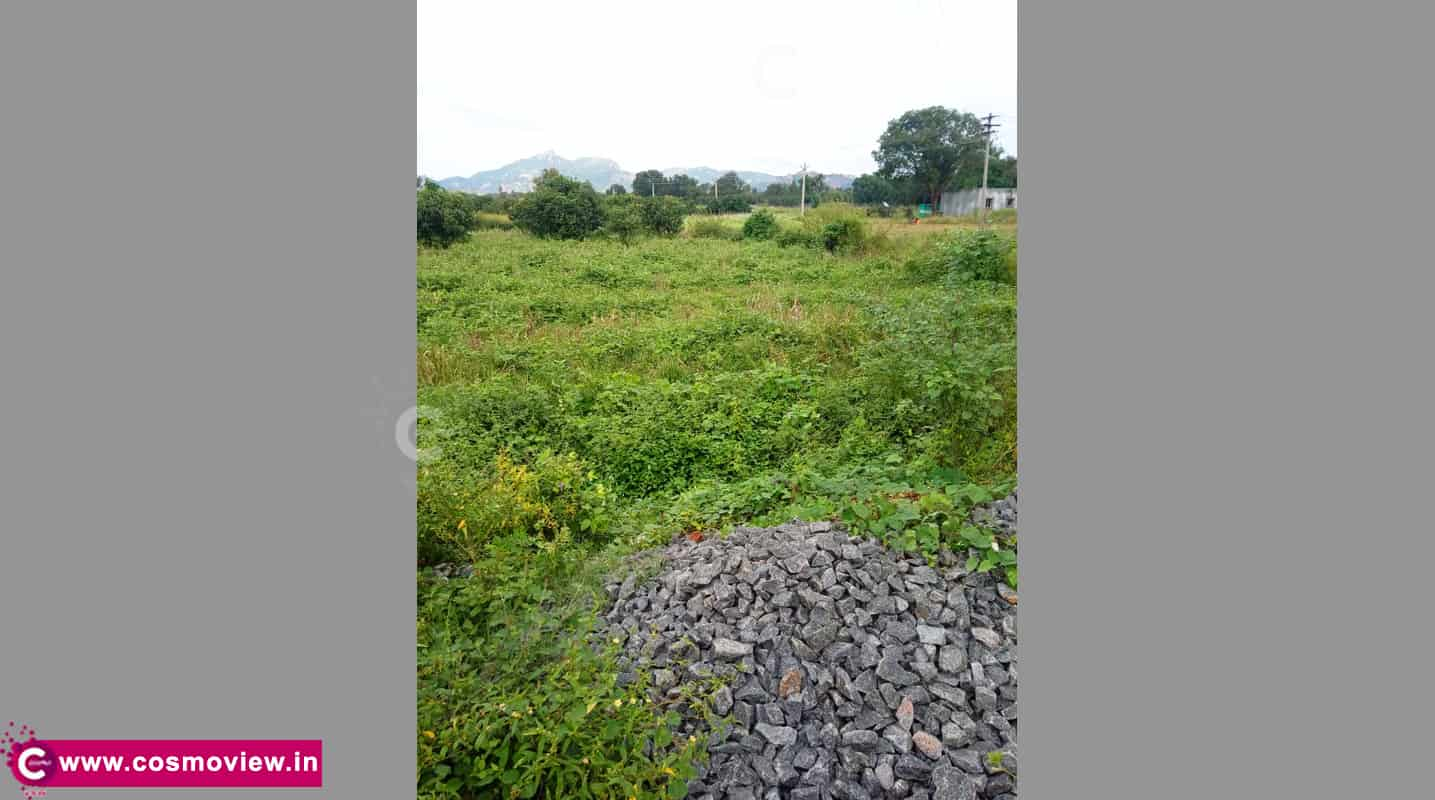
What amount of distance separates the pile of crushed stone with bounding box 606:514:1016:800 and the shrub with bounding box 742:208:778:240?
35.9 ft

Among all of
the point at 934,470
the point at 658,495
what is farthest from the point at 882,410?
the point at 658,495

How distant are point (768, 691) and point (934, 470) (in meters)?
1.90

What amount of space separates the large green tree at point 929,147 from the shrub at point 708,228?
470 centimetres

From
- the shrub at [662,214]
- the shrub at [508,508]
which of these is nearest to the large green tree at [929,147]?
the shrub at [662,214]

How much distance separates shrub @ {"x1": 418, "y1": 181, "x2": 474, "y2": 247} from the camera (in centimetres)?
1094

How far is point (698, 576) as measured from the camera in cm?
274

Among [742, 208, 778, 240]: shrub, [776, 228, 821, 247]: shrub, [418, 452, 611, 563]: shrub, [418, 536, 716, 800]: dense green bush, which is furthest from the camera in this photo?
[742, 208, 778, 240]: shrub

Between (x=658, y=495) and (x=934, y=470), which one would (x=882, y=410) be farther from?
(x=658, y=495)
